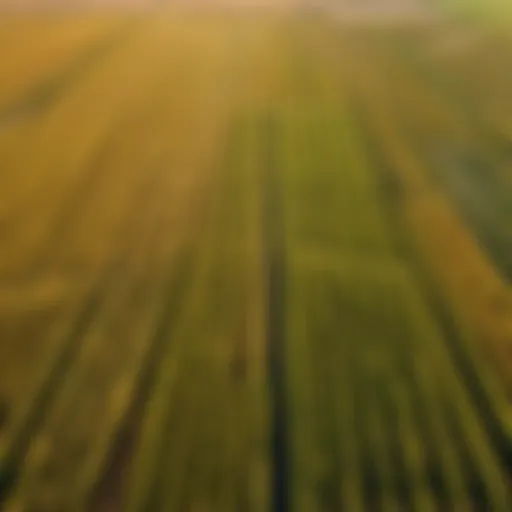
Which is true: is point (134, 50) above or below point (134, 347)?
above

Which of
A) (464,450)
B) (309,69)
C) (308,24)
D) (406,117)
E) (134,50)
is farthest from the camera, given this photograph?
(308,24)

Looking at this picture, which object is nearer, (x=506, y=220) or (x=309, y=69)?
(x=506, y=220)

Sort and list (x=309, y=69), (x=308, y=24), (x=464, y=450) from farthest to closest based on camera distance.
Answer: (x=308, y=24)
(x=309, y=69)
(x=464, y=450)

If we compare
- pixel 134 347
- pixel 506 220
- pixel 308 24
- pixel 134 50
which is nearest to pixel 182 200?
pixel 134 347

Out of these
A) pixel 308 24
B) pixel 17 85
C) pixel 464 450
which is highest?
pixel 308 24

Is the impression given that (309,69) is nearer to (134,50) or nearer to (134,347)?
(134,50)

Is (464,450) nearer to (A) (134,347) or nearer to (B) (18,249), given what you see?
(A) (134,347)
